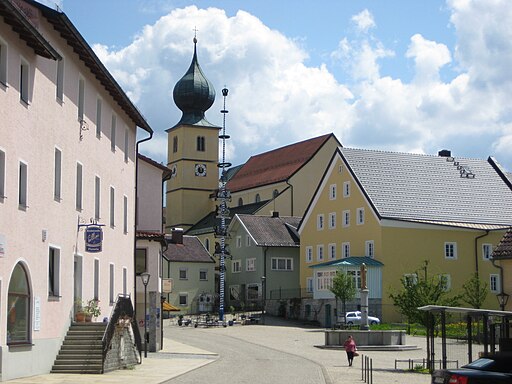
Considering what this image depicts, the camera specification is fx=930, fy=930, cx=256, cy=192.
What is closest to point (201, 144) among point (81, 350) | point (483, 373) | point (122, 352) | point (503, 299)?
point (503, 299)

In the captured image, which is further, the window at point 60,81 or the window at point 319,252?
the window at point 319,252

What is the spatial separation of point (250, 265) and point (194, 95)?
36.8 meters

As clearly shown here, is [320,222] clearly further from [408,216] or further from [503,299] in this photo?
[503,299]

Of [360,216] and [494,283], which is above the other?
[360,216]

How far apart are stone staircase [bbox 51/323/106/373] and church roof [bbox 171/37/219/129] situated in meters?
90.1

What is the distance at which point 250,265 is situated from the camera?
90.1m

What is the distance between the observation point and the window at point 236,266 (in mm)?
92562

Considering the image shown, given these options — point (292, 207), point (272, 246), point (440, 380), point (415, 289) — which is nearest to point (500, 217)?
point (272, 246)

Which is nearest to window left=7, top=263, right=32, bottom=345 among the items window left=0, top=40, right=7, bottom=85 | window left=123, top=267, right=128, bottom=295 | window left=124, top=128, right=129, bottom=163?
window left=0, top=40, right=7, bottom=85

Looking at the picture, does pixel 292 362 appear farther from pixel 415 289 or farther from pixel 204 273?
pixel 204 273

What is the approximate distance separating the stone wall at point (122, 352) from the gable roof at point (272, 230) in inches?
2095

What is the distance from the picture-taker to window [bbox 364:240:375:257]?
7075 cm

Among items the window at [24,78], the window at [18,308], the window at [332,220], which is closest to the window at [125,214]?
the window at [18,308]

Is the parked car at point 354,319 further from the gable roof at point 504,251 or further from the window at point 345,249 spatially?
the gable roof at point 504,251
